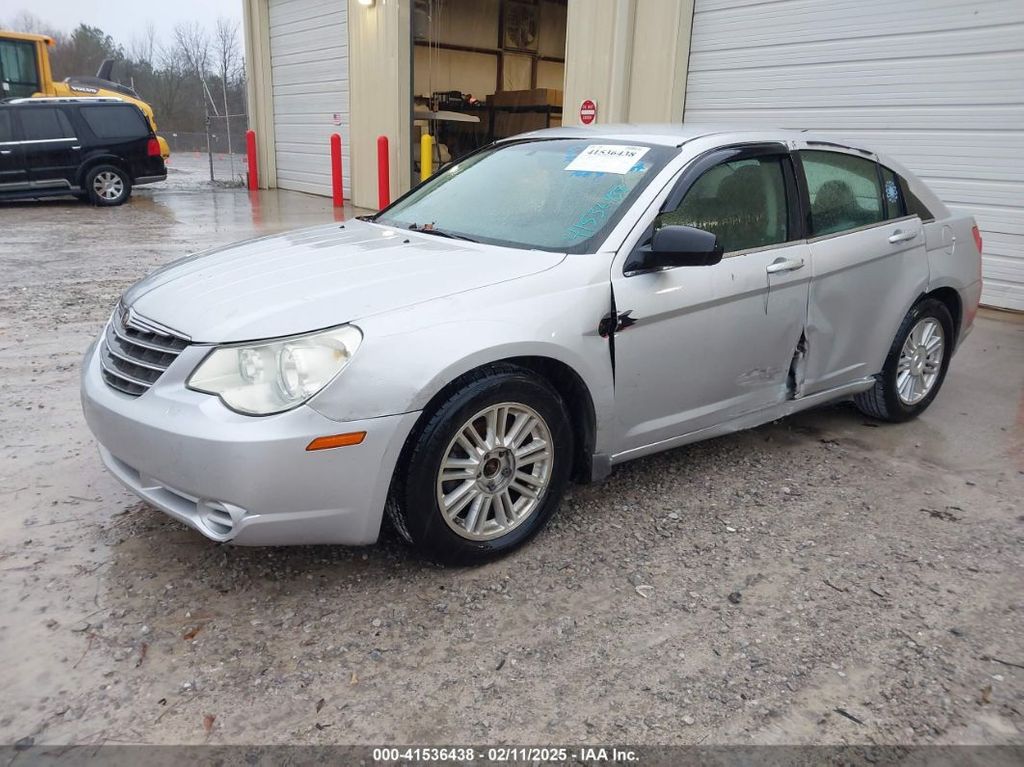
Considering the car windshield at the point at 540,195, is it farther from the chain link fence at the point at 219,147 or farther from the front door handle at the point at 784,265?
the chain link fence at the point at 219,147

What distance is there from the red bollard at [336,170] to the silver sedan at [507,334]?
12.1 meters

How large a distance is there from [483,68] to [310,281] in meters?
18.1

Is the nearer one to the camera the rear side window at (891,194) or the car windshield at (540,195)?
the car windshield at (540,195)

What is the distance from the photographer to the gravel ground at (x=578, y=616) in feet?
7.62

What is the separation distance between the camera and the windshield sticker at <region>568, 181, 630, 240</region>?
330 centimetres

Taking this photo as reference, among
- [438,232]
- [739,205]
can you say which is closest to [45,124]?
[438,232]

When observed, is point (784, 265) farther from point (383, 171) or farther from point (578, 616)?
point (383, 171)

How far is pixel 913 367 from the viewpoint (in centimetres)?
465

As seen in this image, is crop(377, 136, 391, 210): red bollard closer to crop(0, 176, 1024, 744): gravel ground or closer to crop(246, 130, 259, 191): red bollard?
crop(246, 130, 259, 191): red bollard

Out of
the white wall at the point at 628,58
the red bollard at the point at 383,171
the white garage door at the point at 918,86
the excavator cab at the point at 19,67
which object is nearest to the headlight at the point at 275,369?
the white garage door at the point at 918,86

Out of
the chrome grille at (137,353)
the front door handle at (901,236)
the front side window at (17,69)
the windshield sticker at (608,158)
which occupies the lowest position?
the chrome grille at (137,353)

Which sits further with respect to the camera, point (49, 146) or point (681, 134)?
point (49, 146)

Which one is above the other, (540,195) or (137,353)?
(540,195)

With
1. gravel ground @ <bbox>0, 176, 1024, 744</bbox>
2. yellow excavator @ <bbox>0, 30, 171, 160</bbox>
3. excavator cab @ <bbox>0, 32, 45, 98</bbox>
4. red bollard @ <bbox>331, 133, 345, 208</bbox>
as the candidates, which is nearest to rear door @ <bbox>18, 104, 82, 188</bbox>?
yellow excavator @ <bbox>0, 30, 171, 160</bbox>
